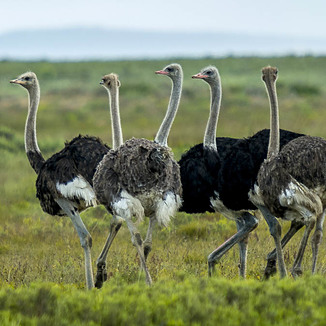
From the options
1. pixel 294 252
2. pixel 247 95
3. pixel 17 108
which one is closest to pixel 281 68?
pixel 247 95

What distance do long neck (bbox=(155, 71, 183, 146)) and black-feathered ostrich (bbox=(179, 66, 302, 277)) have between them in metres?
0.33

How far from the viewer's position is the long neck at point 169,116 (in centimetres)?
733

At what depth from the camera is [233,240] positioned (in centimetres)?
729

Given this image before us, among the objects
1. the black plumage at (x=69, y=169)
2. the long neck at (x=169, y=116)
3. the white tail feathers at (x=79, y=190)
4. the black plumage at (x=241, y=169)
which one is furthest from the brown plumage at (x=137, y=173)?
the long neck at (x=169, y=116)

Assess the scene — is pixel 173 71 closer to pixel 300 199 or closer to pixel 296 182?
pixel 296 182

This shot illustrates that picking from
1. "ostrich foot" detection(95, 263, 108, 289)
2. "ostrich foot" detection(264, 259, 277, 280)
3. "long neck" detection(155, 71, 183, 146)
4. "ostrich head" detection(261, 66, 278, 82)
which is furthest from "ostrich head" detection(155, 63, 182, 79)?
"ostrich foot" detection(264, 259, 277, 280)

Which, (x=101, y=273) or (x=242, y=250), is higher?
(x=242, y=250)

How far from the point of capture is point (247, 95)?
33562mm

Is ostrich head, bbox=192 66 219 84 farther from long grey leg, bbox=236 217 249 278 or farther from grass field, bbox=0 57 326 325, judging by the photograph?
grass field, bbox=0 57 326 325

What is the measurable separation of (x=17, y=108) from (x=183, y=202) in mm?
23351

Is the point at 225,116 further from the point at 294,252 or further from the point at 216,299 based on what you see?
the point at 216,299

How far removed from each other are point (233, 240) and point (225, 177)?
650 mm

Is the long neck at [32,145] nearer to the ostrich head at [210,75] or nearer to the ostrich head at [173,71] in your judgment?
the ostrich head at [173,71]

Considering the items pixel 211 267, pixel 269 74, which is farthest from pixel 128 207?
pixel 269 74
